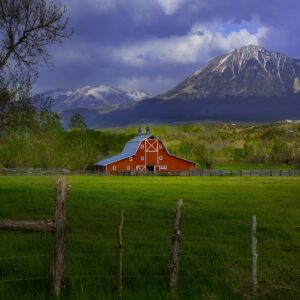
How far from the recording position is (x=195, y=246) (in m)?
17.2

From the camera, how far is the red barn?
120 meters

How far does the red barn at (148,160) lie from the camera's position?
393 feet

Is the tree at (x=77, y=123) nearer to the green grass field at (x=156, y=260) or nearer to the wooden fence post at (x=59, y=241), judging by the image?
the green grass field at (x=156, y=260)

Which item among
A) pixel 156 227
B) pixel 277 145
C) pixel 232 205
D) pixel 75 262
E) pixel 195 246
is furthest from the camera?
pixel 277 145

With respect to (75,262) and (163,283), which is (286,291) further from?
(75,262)

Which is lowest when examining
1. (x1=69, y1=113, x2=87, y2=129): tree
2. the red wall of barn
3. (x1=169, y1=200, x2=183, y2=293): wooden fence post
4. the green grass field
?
the green grass field

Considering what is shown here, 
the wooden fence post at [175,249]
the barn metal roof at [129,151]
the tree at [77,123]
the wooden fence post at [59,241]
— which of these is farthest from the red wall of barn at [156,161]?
the wooden fence post at [59,241]

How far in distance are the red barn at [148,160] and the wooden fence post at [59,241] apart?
107 meters

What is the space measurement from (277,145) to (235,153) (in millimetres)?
15326

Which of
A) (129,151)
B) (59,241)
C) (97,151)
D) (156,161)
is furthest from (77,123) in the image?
(59,241)

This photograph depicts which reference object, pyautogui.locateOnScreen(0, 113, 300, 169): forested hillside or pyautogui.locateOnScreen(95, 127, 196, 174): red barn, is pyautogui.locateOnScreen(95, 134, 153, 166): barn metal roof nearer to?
pyautogui.locateOnScreen(95, 127, 196, 174): red barn

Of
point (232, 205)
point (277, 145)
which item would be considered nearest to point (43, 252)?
point (232, 205)

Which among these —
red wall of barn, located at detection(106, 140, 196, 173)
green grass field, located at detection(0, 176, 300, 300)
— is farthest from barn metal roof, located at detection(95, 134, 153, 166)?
green grass field, located at detection(0, 176, 300, 300)

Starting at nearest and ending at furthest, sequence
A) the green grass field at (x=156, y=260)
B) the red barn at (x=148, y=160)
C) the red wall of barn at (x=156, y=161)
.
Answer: the green grass field at (x=156, y=260)
the red barn at (x=148, y=160)
the red wall of barn at (x=156, y=161)
